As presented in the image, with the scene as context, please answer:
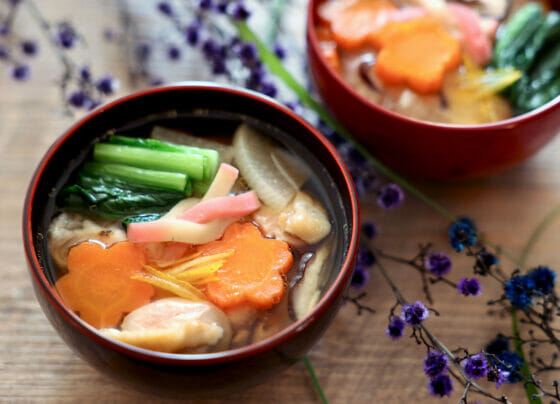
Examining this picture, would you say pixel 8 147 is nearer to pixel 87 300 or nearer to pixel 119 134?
pixel 119 134

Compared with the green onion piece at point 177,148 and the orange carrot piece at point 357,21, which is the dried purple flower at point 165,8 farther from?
the green onion piece at point 177,148

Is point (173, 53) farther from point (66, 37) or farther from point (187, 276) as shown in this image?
point (187, 276)

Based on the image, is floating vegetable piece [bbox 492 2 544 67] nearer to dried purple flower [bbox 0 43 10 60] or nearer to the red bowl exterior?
the red bowl exterior

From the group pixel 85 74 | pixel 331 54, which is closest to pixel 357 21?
pixel 331 54

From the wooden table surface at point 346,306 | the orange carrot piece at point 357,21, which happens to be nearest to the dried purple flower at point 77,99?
the wooden table surface at point 346,306

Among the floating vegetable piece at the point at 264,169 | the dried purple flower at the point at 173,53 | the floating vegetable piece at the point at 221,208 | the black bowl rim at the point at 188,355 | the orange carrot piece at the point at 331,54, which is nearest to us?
the black bowl rim at the point at 188,355

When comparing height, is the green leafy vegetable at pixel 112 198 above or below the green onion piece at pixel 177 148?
below
